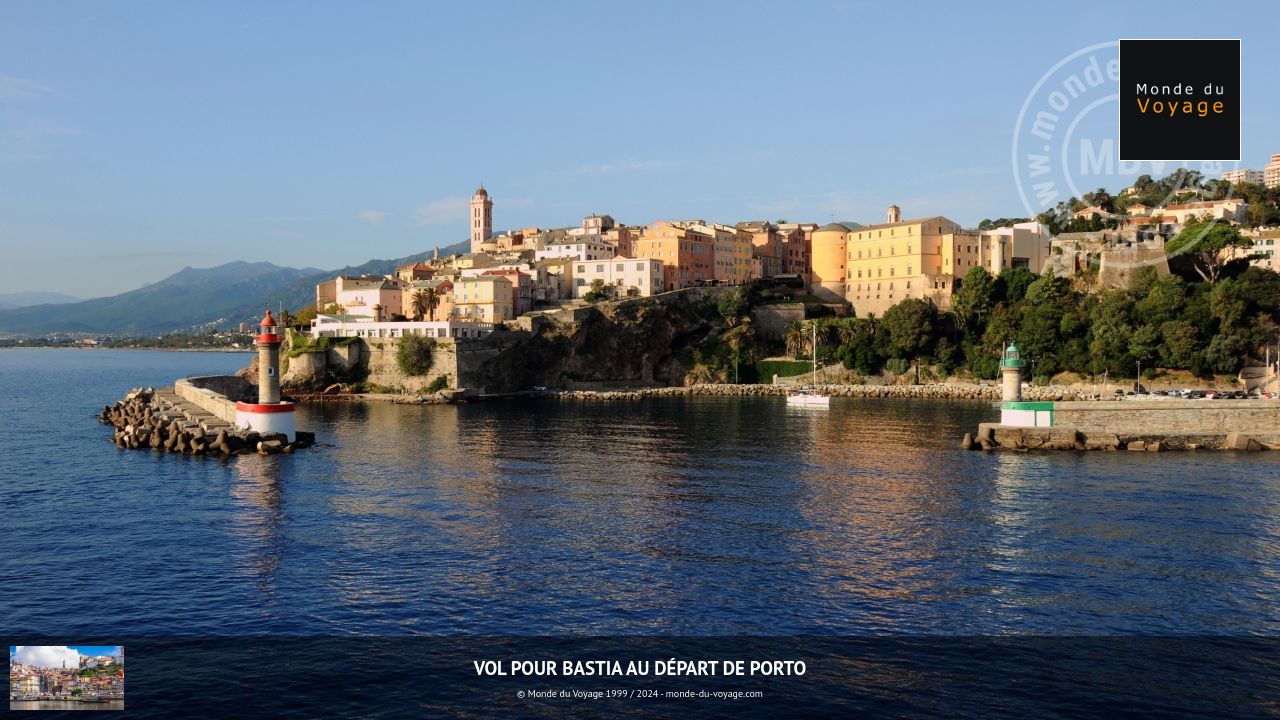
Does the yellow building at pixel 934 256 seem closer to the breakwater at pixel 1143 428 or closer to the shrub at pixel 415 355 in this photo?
the breakwater at pixel 1143 428

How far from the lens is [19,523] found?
91.9ft

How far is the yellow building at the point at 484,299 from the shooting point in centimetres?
8931

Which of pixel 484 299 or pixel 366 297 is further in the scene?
pixel 366 297

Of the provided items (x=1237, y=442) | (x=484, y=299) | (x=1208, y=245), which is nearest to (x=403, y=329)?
(x=484, y=299)

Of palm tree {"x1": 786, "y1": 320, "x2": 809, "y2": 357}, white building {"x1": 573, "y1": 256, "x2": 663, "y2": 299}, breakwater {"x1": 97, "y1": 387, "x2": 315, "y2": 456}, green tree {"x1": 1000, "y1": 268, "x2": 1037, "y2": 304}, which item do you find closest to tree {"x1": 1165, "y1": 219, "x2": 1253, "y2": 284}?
green tree {"x1": 1000, "y1": 268, "x2": 1037, "y2": 304}

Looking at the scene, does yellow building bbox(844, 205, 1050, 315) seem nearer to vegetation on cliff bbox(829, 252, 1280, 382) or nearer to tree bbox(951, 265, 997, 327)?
tree bbox(951, 265, 997, 327)

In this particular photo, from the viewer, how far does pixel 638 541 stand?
25344 millimetres

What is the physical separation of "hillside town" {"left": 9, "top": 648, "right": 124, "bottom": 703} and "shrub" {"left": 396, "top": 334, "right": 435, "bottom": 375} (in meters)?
66.8

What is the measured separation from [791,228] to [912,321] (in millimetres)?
39731

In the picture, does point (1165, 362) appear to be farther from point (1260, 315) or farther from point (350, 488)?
point (350, 488)

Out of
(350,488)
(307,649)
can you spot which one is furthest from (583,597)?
(350,488)

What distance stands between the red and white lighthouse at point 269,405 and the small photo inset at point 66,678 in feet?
102

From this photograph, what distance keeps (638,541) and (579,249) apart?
8353 centimetres

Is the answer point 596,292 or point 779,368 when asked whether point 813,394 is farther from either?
point 596,292
